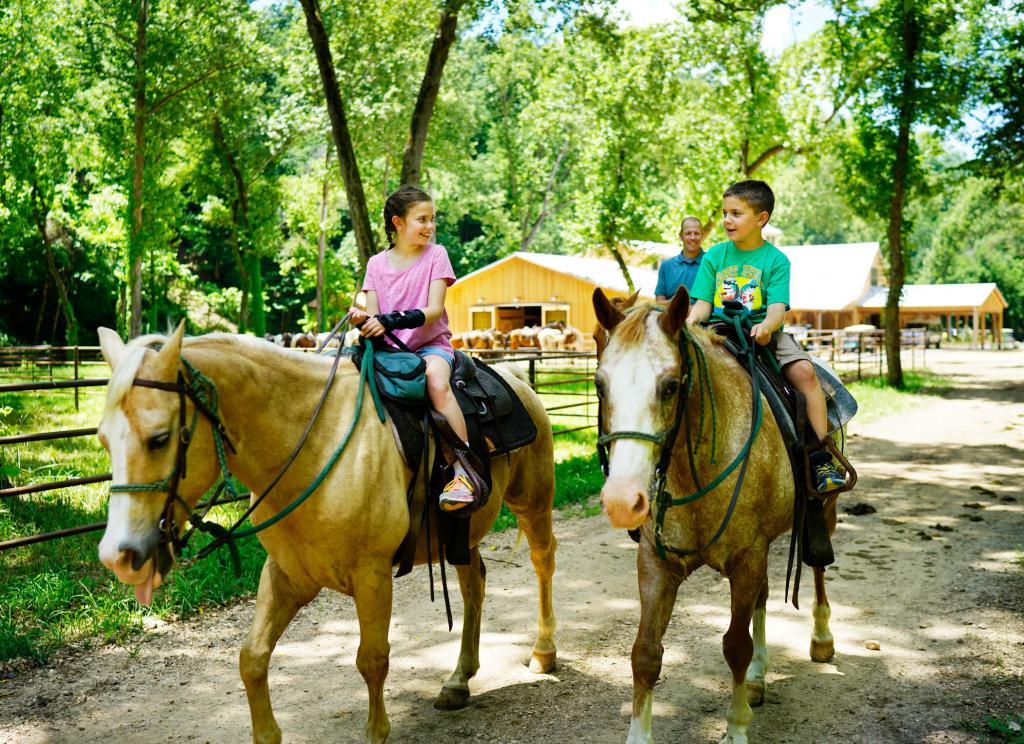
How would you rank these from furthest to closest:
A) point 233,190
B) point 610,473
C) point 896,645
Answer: point 233,190
point 896,645
point 610,473

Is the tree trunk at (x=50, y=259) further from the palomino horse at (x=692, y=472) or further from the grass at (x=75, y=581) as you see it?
the palomino horse at (x=692, y=472)

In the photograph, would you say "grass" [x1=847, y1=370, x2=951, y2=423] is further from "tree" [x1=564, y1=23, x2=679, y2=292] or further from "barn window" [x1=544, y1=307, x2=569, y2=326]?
"barn window" [x1=544, y1=307, x2=569, y2=326]

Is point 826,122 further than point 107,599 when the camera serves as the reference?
Yes

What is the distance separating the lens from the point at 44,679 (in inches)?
180

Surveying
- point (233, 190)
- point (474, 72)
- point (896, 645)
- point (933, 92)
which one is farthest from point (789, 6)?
point (474, 72)

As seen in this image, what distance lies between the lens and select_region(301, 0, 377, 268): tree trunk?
36.3ft

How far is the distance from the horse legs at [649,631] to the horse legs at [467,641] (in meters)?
1.04

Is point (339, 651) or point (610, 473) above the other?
point (610, 473)

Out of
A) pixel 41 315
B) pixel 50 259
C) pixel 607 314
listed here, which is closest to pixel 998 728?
pixel 607 314

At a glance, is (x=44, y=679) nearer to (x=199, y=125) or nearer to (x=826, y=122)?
(x=826, y=122)

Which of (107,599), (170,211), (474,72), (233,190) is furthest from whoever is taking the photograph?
(474,72)

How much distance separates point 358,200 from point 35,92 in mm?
18867

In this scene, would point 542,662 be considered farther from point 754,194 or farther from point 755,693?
point 754,194

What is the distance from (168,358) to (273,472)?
0.76 meters
